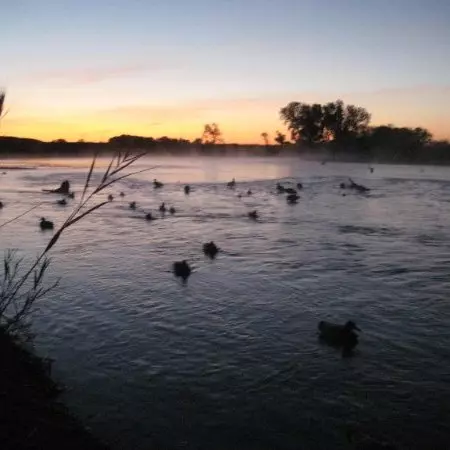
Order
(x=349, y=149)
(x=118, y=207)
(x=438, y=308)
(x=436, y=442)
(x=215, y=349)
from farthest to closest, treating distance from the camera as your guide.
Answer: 1. (x=349, y=149)
2. (x=118, y=207)
3. (x=438, y=308)
4. (x=215, y=349)
5. (x=436, y=442)

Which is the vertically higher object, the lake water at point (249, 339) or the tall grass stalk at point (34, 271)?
the tall grass stalk at point (34, 271)

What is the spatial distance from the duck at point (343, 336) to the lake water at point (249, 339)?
0.28 m

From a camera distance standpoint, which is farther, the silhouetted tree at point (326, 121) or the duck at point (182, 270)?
the silhouetted tree at point (326, 121)

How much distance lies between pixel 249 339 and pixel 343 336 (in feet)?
6.46

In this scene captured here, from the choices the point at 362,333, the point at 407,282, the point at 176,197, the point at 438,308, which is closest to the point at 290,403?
the point at 362,333

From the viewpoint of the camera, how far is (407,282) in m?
13.8

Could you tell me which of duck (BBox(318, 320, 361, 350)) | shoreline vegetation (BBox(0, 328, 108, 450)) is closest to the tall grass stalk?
shoreline vegetation (BBox(0, 328, 108, 450))

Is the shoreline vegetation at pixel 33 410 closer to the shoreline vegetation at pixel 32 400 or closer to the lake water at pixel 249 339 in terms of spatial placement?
the shoreline vegetation at pixel 32 400

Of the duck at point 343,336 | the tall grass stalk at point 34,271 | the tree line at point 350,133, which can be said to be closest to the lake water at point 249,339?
the duck at point 343,336

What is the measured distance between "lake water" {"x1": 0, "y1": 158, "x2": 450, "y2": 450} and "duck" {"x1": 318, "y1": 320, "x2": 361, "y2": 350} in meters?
0.28

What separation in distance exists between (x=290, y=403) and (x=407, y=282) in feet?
26.4

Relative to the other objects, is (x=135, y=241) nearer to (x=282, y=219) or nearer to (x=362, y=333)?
(x=282, y=219)

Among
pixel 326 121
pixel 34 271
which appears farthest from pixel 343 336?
pixel 326 121

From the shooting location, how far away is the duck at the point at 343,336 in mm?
9250
